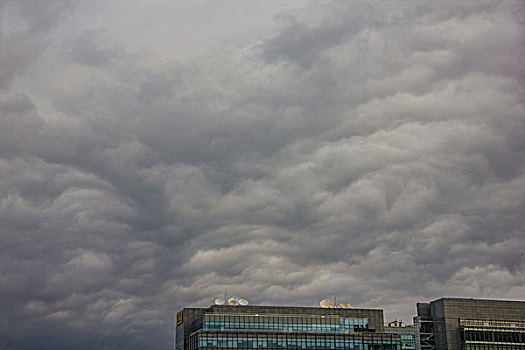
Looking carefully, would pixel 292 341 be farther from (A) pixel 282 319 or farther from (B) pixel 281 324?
(A) pixel 282 319

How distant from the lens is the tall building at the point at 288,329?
604ft

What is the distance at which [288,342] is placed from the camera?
185500 mm

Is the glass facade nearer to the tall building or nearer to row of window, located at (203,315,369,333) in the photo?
the tall building

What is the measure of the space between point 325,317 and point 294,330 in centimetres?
1017

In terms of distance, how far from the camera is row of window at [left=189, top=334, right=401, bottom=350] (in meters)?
182

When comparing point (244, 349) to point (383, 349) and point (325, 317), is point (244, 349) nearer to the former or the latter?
point (325, 317)

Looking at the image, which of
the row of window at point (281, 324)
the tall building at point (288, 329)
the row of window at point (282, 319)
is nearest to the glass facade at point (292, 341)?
the tall building at point (288, 329)

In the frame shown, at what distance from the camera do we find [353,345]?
611 ft

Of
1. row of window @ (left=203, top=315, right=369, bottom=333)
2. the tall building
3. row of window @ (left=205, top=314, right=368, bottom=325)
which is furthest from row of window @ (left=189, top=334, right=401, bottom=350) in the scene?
row of window @ (left=205, top=314, right=368, bottom=325)

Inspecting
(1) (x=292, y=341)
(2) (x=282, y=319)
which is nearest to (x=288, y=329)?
(2) (x=282, y=319)

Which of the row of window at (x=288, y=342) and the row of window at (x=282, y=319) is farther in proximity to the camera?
the row of window at (x=282, y=319)

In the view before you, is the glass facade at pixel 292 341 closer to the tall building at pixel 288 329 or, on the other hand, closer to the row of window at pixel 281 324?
the tall building at pixel 288 329

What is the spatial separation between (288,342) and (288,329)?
532 centimetres

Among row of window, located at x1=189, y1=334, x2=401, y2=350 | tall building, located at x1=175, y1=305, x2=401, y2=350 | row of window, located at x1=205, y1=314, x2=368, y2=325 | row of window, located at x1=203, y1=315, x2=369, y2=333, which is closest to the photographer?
row of window, located at x1=189, y1=334, x2=401, y2=350
